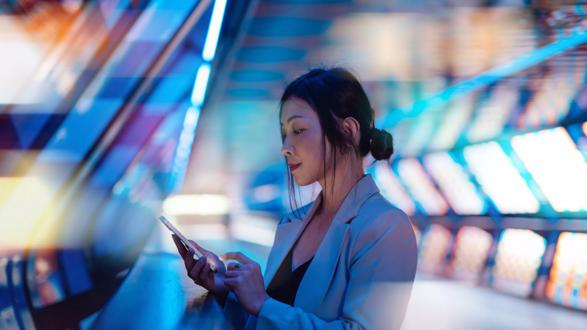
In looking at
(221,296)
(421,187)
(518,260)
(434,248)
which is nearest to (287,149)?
(221,296)

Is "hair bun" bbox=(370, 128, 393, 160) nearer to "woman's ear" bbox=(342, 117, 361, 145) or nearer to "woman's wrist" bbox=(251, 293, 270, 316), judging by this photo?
"woman's ear" bbox=(342, 117, 361, 145)

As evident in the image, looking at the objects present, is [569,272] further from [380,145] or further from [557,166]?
[380,145]

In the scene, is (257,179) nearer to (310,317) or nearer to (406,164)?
(406,164)

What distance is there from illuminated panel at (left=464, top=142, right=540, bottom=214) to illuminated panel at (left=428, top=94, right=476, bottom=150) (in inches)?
31.4

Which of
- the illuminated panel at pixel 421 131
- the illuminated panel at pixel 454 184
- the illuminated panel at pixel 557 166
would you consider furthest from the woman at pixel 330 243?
the illuminated panel at pixel 421 131

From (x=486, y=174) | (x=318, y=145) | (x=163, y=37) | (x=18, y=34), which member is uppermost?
(x=318, y=145)

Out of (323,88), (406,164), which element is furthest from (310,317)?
(406,164)

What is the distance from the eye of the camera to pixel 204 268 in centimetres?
167

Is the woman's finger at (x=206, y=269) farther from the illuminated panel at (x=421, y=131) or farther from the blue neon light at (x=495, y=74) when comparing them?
the illuminated panel at (x=421, y=131)

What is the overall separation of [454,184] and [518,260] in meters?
2.31

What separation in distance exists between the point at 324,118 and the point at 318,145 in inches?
2.2

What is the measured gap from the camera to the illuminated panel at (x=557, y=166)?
682 centimetres

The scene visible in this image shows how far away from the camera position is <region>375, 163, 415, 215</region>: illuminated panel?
1275 cm

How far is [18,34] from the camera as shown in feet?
14.6
